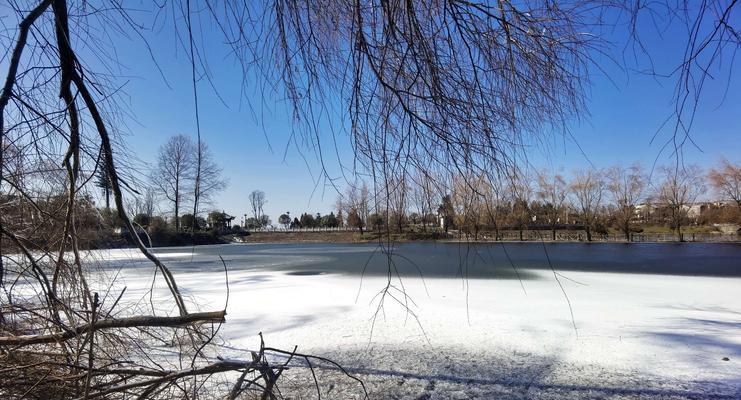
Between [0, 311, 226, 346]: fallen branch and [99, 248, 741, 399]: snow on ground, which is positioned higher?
[0, 311, 226, 346]: fallen branch

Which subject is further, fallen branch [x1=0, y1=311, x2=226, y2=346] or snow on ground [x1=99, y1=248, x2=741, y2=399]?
snow on ground [x1=99, y1=248, x2=741, y2=399]

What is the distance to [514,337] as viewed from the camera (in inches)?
242

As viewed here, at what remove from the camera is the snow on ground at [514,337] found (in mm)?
4469

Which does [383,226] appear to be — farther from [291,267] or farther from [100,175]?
[291,267]

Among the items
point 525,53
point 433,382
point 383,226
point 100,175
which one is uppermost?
point 525,53

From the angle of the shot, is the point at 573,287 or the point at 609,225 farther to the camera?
the point at 609,225

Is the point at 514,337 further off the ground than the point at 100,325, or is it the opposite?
the point at 100,325

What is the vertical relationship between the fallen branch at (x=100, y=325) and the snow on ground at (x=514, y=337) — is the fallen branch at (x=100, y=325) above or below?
above

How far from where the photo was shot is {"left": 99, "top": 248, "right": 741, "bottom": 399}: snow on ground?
4.47 meters

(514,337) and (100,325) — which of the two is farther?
(514,337)

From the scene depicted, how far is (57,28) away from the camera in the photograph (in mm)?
1489

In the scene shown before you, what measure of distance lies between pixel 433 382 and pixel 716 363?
330 centimetres

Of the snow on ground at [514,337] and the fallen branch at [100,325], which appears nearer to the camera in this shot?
the fallen branch at [100,325]

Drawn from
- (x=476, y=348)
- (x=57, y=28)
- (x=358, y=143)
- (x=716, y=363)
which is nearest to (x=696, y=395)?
(x=716, y=363)
